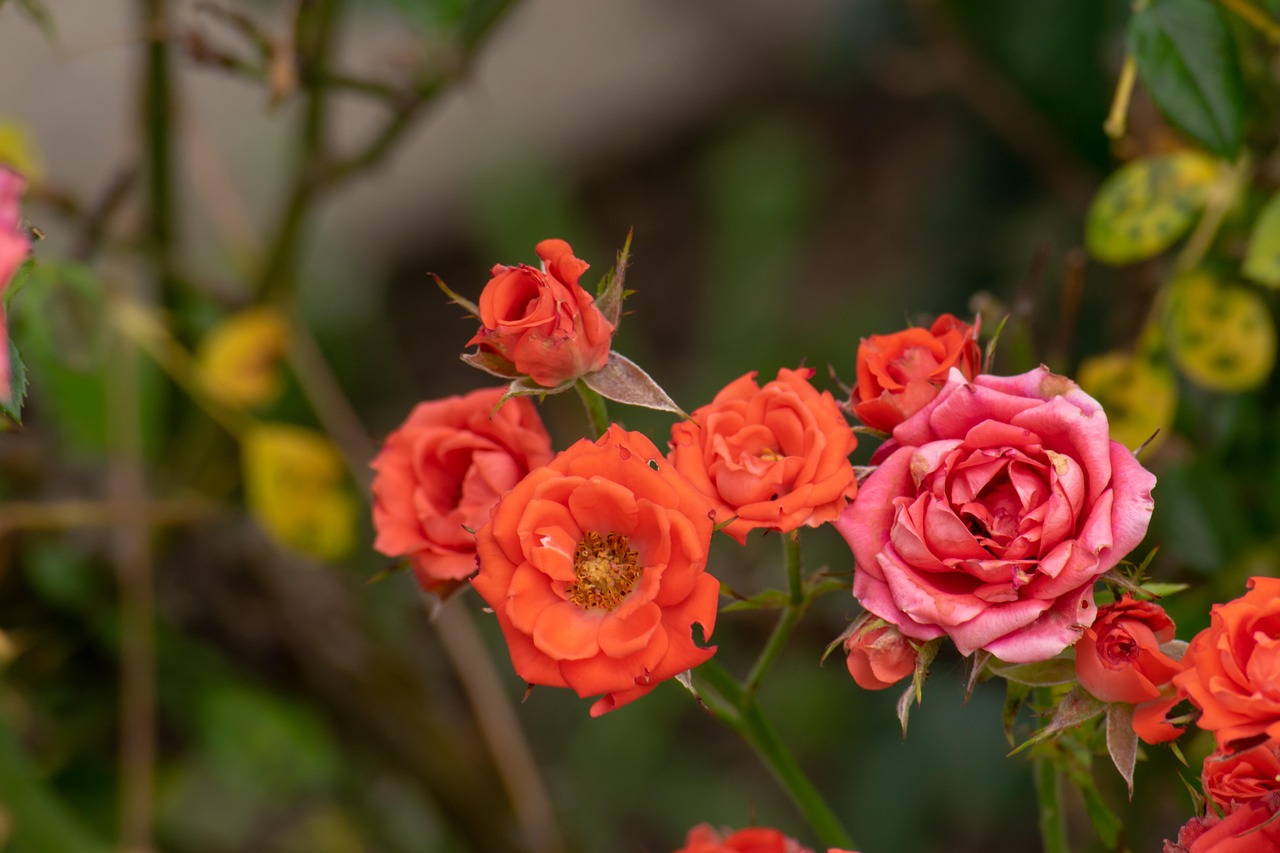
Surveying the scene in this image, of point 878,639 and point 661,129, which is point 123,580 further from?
point 661,129

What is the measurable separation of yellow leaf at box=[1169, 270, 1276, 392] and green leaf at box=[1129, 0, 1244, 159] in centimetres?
13

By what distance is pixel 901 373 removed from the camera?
339mm

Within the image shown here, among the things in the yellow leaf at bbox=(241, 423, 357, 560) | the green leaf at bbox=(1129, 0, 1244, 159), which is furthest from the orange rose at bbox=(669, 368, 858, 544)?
the yellow leaf at bbox=(241, 423, 357, 560)

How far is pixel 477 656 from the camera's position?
2.68 ft

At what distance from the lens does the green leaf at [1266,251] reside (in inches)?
18.5

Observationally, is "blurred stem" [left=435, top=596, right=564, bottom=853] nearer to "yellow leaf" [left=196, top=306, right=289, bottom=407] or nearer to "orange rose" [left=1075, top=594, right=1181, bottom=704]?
"yellow leaf" [left=196, top=306, right=289, bottom=407]

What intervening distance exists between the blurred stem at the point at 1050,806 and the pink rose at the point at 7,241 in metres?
0.32

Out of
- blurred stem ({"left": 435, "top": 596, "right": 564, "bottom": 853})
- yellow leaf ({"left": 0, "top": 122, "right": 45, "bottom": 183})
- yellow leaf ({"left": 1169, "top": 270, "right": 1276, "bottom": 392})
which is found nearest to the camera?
yellow leaf ({"left": 1169, "top": 270, "right": 1276, "bottom": 392})

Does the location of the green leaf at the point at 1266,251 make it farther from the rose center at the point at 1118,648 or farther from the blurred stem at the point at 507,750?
the blurred stem at the point at 507,750

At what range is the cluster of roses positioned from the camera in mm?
295

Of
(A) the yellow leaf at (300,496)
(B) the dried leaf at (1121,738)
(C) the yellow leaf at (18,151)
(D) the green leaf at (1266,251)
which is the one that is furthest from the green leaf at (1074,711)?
(C) the yellow leaf at (18,151)

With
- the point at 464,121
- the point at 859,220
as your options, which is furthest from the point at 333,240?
the point at 859,220

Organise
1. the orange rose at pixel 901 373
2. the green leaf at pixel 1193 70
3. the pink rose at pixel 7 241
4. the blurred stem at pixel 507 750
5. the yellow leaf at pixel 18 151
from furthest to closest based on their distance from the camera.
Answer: the blurred stem at pixel 507 750, the yellow leaf at pixel 18 151, the green leaf at pixel 1193 70, the orange rose at pixel 901 373, the pink rose at pixel 7 241

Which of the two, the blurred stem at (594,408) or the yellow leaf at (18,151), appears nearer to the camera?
the blurred stem at (594,408)
